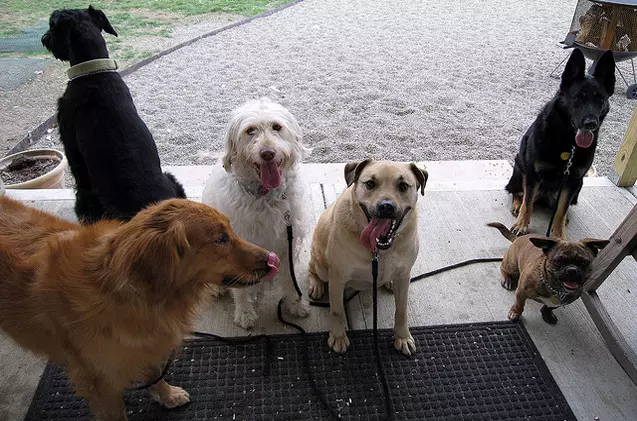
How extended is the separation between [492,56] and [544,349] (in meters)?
7.02

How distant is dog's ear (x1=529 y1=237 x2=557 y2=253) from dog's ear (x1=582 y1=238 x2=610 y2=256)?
0.65 ft

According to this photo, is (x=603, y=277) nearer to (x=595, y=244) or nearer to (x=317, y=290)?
(x=595, y=244)

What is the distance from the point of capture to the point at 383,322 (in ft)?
9.39

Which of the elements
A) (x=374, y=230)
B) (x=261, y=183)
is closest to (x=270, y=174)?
(x=261, y=183)

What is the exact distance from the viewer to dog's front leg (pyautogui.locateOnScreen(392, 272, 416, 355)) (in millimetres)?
2559

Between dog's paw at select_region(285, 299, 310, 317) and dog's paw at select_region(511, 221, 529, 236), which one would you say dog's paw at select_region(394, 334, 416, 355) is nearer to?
dog's paw at select_region(285, 299, 310, 317)

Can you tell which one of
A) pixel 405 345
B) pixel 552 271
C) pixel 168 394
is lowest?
pixel 405 345

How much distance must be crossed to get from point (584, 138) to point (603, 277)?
1064mm

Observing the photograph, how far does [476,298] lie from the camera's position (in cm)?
303

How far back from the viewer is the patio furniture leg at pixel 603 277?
2.51 m

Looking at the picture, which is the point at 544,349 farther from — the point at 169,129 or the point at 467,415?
the point at 169,129

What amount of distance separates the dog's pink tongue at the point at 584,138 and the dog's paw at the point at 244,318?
2637mm

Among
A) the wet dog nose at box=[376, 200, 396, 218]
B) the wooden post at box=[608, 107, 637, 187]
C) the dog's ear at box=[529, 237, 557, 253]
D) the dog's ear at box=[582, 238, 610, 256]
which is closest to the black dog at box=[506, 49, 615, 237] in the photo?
the wooden post at box=[608, 107, 637, 187]

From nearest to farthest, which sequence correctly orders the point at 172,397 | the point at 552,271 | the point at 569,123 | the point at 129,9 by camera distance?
the point at 172,397 < the point at 552,271 < the point at 569,123 < the point at 129,9
